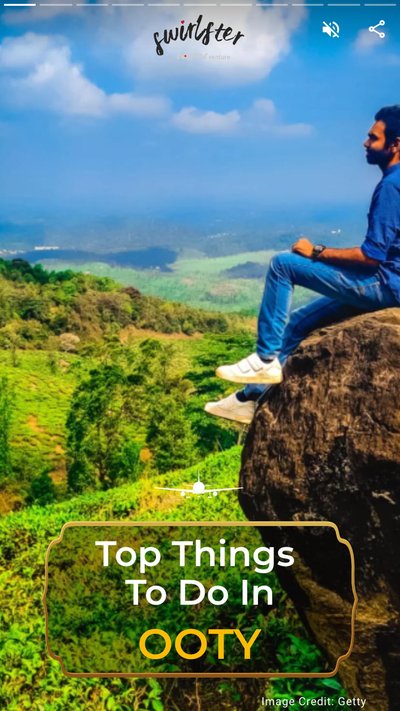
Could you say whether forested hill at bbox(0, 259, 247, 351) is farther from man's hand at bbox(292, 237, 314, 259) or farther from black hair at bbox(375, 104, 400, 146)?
black hair at bbox(375, 104, 400, 146)

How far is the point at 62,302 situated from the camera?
520 cm

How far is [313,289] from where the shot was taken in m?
3.81

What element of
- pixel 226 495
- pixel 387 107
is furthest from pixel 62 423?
pixel 387 107

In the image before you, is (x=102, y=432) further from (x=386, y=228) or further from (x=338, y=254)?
(x=386, y=228)

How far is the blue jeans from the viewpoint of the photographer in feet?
12.2

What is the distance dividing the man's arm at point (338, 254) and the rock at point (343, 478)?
0.84 ft

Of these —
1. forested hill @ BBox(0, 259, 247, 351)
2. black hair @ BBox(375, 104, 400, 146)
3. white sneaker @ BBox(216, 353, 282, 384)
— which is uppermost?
black hair @ BBox(375, 104, 400, 146)

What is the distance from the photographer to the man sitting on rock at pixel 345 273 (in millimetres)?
3660

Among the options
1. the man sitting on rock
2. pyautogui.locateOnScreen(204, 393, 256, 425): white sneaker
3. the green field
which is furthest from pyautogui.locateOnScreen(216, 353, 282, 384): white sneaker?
the green field

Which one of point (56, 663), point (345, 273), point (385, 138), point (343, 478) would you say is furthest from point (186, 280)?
point (56, 663)

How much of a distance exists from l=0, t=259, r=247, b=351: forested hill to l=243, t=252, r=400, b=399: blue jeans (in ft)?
4.18

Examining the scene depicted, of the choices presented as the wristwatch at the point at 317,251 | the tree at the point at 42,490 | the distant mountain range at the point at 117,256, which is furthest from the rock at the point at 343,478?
the tree at the point at 42,490

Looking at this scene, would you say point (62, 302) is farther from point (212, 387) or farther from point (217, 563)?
point (217, 563)

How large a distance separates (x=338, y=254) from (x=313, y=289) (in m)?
0.21
